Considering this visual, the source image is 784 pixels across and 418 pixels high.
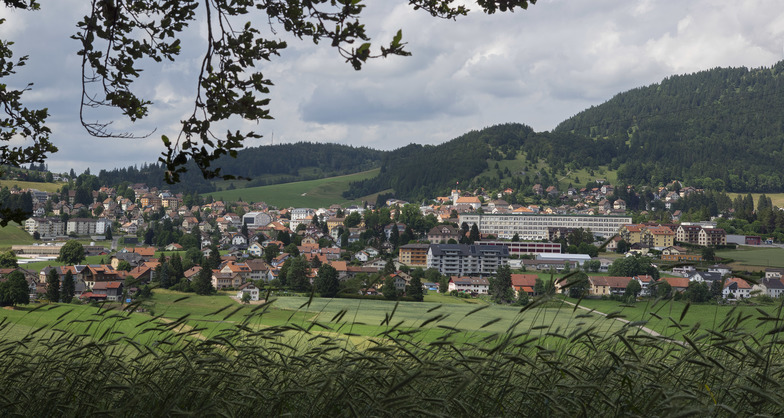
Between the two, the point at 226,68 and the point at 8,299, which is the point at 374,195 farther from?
the point at 226,68

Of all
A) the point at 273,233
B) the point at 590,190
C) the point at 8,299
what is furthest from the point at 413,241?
the point at 590,190

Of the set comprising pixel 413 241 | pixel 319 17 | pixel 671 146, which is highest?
pixel 671 146

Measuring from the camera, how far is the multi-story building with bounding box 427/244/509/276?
77.7 m

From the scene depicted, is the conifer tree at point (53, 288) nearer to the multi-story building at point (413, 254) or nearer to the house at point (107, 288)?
the house at point (107, 288)

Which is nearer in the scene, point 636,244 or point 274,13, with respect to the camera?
point 274,13

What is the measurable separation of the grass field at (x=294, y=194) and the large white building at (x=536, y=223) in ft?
189

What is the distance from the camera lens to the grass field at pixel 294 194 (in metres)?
165

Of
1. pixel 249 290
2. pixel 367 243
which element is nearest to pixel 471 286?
pixel 249 290

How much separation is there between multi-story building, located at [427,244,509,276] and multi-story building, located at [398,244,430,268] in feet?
4.41

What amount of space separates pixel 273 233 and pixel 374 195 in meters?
70.5

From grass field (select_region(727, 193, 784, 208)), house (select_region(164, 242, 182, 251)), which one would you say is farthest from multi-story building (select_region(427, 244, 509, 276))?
grass field (select_region(727, 193, 784, 208))

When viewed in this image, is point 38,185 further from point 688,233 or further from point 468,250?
point 688,233

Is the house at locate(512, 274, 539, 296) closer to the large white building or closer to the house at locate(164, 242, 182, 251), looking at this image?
the large white building

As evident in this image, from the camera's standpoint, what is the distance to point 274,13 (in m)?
4.34
